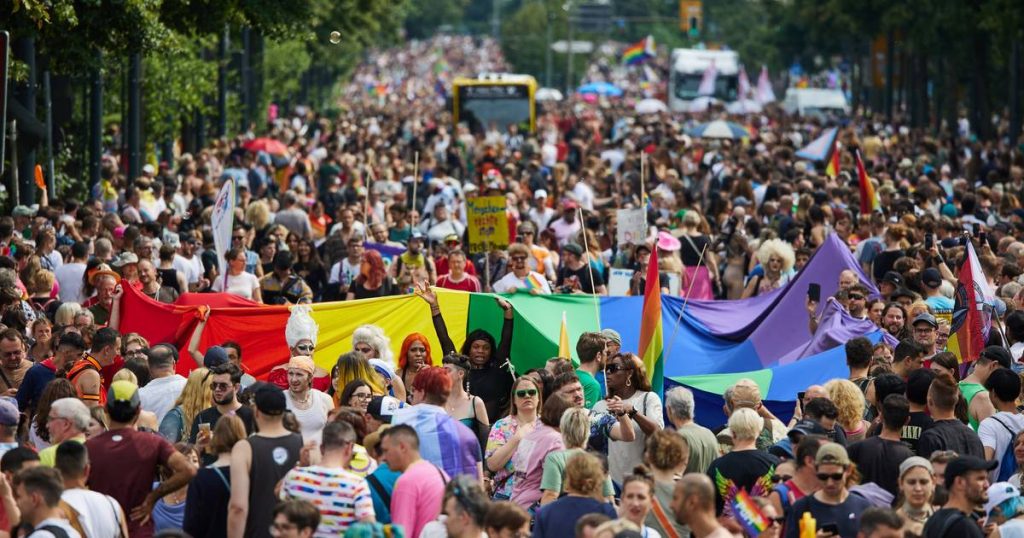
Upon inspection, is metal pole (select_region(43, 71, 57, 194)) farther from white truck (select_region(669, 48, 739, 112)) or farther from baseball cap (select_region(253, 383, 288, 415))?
white truck (select_region(669, 48, 739, 112))

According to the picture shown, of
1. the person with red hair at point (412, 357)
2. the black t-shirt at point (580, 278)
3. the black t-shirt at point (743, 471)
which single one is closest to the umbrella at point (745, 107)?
the black t-shirt at point (580, 278)

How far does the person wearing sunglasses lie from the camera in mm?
8477

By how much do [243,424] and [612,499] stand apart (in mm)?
1768

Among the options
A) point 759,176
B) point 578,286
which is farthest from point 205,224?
point 759,176

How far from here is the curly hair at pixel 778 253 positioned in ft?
56.2

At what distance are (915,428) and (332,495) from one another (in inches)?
134

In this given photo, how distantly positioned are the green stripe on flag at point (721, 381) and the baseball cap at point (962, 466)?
4510 millimetres

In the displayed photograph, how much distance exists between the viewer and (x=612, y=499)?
30.2ft

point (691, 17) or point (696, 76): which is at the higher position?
point (691, 17)

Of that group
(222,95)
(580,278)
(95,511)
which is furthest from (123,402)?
(222,95)

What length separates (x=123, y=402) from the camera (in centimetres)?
897

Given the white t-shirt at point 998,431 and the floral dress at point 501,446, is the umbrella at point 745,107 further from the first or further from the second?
Answer: the floral dress at point 501,446

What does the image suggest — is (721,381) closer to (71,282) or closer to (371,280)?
(371,280)

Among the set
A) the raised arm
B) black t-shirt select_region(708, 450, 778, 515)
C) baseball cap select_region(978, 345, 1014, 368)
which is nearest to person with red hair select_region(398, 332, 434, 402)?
the raised arm
